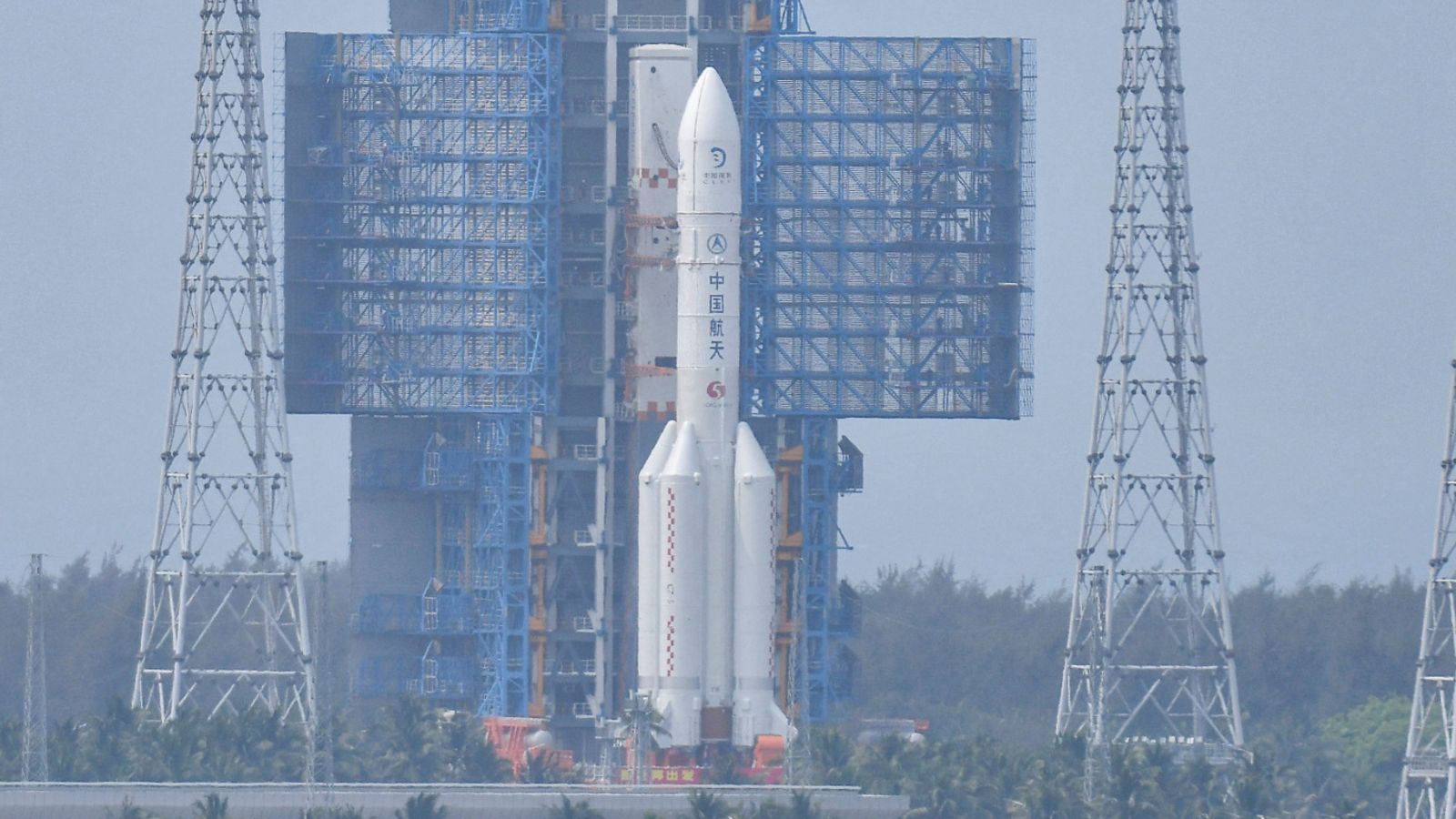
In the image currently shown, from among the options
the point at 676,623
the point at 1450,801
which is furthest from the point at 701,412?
the point at 1450,801

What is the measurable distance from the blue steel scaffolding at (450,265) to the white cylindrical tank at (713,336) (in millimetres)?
5759

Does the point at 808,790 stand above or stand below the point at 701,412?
below

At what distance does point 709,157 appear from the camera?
94.6 metres

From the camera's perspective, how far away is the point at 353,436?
105m

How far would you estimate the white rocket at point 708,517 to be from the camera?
9344 centimetres

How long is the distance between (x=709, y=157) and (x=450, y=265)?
9131mm

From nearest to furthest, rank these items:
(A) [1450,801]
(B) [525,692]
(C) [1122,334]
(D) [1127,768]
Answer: (A) [1450,801] < (D) [1127,768] < (C) [1122,334] < (B) [525,692]

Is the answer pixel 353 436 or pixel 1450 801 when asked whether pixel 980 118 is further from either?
pixel 1450 801

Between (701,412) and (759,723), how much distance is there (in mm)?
7729

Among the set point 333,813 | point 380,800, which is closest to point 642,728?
point 380,800

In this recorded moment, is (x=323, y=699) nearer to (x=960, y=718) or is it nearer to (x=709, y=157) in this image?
(x=709, y=157)

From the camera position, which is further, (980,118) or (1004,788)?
(980,118)

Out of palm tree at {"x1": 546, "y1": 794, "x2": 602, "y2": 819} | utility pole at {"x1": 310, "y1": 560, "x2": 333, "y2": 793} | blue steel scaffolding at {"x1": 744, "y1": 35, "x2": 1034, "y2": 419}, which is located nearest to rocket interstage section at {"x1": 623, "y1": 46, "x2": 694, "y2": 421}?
blue steel scaffolding at {"x1": 744, "y1": 35, "x2": 1034, "y2": 419}

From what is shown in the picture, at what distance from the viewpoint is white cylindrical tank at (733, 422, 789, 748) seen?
308 feet
